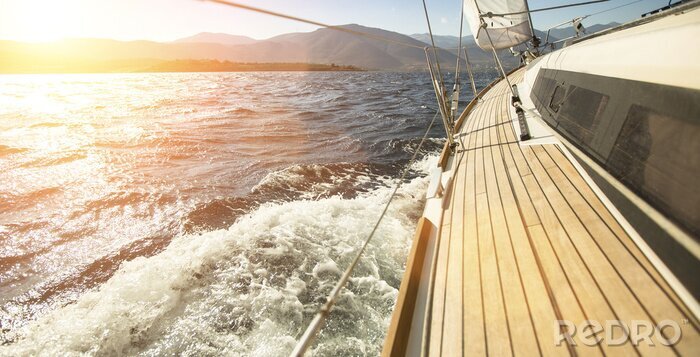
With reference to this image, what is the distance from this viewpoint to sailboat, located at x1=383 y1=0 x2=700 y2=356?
7.06ft

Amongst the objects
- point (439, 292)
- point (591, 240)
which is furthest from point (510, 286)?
point (591, 240)

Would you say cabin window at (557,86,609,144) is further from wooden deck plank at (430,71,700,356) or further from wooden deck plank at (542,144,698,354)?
wooden deck plank at (542,144,698,354)

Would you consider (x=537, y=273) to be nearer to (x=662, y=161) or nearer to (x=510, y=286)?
(x=510, y=286)

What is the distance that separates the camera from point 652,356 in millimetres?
1876

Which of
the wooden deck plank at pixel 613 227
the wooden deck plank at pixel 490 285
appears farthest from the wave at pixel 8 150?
the wooden deck plank at pixel 613 227

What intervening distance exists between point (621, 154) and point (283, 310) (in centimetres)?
428

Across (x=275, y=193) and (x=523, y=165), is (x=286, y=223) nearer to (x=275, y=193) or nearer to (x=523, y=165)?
(x=275, y=193)

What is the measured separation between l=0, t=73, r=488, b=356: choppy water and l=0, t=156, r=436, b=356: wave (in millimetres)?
20

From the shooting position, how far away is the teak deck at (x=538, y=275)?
218 cm

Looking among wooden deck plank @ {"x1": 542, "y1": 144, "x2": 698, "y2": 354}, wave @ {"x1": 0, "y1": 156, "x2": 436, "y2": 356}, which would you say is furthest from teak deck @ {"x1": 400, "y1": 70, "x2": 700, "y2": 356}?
wave @ {"x1": 0, "y1": 156, "x2": 436, "y2": 356}

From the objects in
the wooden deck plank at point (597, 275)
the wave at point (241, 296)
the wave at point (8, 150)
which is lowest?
the wave at point (241, 296)

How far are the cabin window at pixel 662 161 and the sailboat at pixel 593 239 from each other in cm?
1

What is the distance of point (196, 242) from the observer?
5645mm

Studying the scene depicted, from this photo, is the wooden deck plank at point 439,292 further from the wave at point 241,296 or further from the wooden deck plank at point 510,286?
the wave at point 241,296
